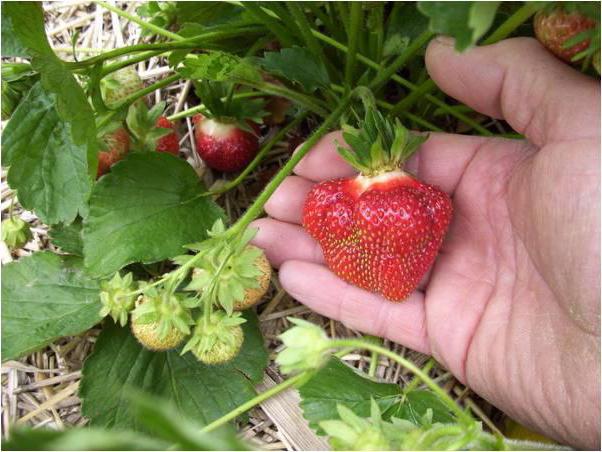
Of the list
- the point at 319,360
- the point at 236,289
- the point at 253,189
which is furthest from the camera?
the point at 253,189

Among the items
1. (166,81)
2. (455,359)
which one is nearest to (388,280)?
(455,359)

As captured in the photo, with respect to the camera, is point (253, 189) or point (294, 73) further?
point (253, 189)

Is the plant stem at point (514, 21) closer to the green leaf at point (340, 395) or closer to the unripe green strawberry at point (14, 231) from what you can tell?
the green leaf at point (340, 395)

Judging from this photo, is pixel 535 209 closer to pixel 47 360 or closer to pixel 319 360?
pixel 319 360

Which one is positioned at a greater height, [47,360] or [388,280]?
[388,280]

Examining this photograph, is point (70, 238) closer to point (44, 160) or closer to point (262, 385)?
point (44, 160)

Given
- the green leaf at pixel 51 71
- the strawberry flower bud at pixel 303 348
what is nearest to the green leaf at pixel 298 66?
the green leaf at pixel 51 71

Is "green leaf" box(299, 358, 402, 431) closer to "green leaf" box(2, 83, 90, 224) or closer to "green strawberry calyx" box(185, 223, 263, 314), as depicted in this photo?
"green strawberry calyx" box(185, 223, 263, 314)

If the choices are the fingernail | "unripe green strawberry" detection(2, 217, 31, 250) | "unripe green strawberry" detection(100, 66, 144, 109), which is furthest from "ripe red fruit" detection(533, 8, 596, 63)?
"unripe green strawberry" detection(2, 217, 31, 250)

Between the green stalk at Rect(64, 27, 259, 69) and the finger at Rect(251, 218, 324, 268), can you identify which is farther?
the finger at Rect(251, 218, 324, 268)
